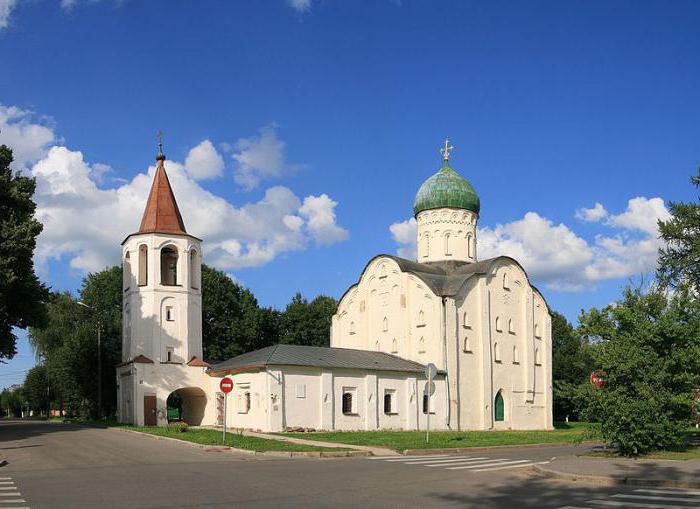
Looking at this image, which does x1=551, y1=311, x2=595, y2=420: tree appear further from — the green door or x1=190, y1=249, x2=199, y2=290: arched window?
x1=190, y1=249, x2=199, y2=290: arched window

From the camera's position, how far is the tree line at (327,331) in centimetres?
1967

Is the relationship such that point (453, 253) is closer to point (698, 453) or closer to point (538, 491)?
point (698, 453)

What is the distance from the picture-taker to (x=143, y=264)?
39.4 metres

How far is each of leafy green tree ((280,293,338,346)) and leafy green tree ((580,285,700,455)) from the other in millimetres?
40461

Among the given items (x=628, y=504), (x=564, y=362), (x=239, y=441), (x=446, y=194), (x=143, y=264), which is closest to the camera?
(x=628, y=504)

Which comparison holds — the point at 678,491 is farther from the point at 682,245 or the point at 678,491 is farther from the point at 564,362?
the point at 564,362

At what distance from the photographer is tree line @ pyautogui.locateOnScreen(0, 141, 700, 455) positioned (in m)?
19.7

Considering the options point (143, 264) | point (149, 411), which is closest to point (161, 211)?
point (143, 264)

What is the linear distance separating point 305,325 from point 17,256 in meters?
32.7

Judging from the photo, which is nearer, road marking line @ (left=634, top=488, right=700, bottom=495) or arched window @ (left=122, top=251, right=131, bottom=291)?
road marking line @ (left=634, top=488, right=700, bottom=495)

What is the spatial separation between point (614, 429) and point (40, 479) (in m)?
13.9

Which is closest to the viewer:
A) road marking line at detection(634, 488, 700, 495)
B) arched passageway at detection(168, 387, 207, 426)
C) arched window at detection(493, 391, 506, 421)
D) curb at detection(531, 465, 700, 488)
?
road marking line at detection(634, 488, 700, 495)

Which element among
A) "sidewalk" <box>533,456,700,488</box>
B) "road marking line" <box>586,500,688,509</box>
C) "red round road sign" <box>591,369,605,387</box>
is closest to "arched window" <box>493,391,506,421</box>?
"red round road sign" <box>591,369,605,387</box>

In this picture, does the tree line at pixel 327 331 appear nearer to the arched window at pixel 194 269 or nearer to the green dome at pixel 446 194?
the arched window at pixel 194 269
